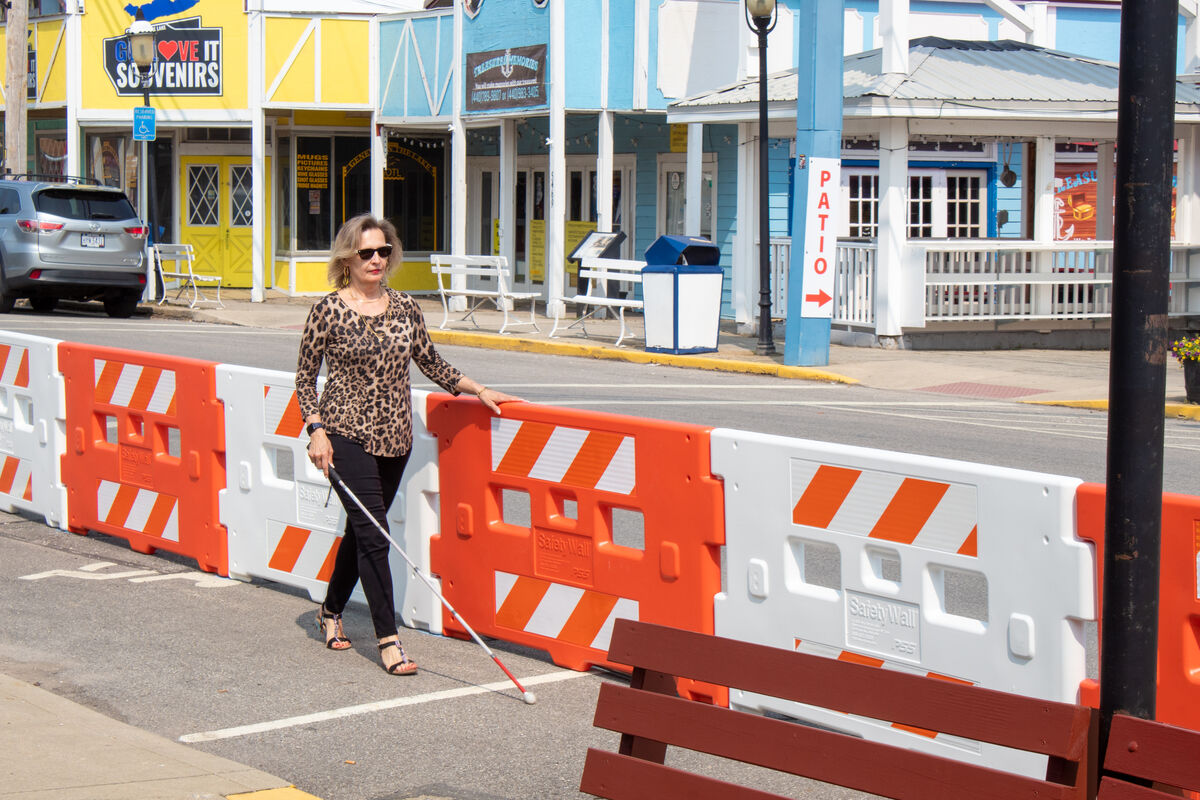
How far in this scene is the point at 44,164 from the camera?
33.2 metres

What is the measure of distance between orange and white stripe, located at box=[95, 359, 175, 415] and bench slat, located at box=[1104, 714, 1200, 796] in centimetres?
601

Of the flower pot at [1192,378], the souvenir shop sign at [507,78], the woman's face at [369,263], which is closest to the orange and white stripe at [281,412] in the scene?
the woman's face at [369,263]

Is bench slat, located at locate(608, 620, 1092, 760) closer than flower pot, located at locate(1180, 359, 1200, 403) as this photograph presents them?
Yes

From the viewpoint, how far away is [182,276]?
83.8ft

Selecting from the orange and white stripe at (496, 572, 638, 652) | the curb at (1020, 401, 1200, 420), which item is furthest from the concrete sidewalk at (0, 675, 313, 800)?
the curb at (1020, 401, 1200, 420)

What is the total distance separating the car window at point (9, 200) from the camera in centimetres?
2178

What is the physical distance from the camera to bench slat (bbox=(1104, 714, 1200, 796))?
110 inches

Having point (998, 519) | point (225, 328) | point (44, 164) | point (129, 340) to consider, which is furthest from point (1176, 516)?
point (44, 164)

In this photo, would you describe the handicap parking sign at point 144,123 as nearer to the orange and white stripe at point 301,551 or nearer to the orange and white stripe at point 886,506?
the orange and white stripe at point 301,551

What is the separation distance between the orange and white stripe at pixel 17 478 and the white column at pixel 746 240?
42.9 feet

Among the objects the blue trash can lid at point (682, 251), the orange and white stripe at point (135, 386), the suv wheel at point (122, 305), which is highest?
the blue trash can lid at point (682, 251)

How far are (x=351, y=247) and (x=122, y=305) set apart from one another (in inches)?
715

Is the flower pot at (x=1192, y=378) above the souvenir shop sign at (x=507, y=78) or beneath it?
beneath

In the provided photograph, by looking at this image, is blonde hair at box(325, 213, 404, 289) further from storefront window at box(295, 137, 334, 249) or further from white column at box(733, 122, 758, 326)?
storefront window at box(295, 137, 334, 249)
